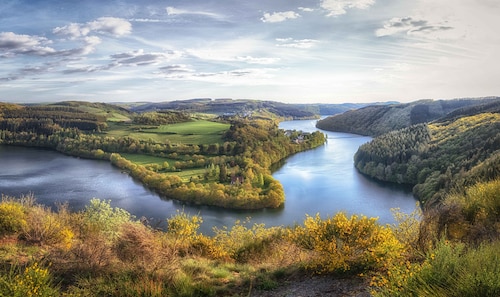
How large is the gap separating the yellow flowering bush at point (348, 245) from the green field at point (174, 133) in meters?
88.9

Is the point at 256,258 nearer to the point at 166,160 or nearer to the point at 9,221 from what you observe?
the point at 9,221

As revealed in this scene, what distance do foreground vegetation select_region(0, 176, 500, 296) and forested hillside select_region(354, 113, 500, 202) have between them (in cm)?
4127

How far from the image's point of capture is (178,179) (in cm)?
5862

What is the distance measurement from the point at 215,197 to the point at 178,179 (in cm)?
1078

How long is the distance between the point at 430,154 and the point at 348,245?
65835 millimetres

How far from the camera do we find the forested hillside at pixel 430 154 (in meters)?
51.7

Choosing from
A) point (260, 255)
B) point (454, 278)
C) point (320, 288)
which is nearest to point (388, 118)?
point (260, 255)

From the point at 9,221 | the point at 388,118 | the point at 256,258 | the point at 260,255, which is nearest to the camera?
the point at 9,221

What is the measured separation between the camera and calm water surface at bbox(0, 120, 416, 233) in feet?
152

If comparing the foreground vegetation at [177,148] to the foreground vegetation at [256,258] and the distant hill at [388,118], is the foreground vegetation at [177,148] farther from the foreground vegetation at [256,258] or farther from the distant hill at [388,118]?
the distant hill at [388,118]

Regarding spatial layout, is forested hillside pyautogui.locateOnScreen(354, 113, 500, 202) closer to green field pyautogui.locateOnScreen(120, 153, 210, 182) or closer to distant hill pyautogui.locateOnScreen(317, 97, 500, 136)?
green field pyautogui.locateOnScreen(120, 153, 210, 182)

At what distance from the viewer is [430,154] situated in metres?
66.3

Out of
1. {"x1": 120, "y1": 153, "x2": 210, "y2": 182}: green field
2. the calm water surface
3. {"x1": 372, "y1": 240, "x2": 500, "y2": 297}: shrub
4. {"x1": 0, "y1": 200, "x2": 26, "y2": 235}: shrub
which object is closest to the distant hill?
the calm water surface

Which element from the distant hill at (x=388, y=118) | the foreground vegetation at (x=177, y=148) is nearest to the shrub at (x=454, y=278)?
the foreground vegetation at (x=177, y=148)
